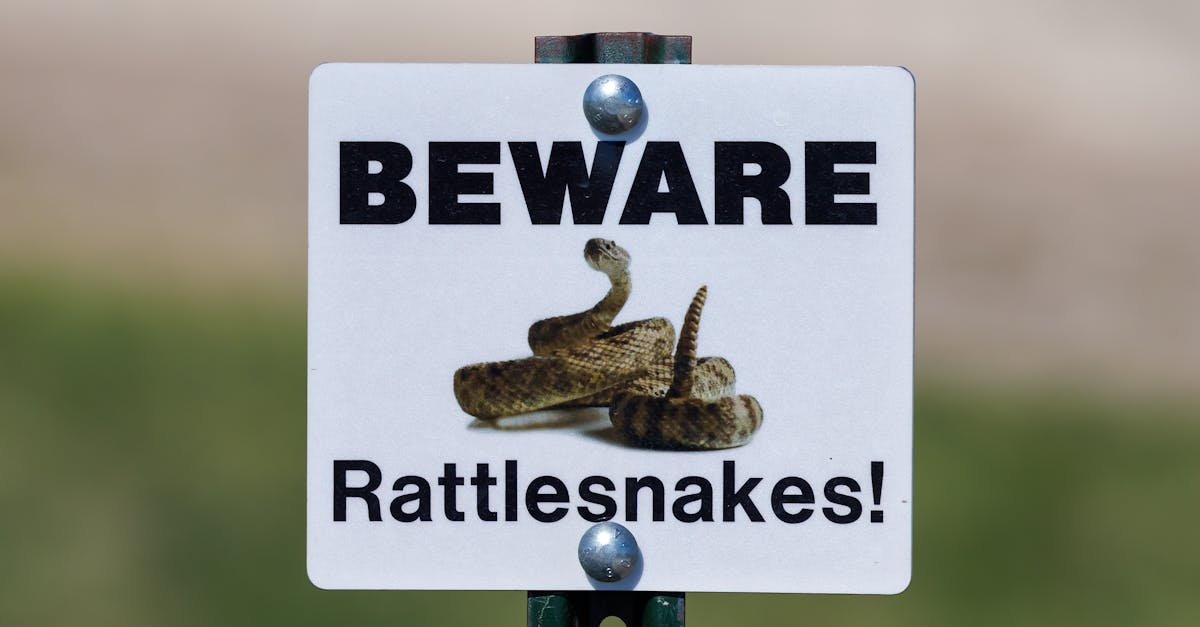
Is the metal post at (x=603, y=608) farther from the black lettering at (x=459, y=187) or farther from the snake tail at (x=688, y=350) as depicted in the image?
the black lettering at (x=459, y=187)

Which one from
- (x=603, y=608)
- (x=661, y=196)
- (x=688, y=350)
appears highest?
(x=661, y=196)

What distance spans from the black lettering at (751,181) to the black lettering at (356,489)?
328mm

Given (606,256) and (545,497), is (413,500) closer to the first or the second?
(545,497)

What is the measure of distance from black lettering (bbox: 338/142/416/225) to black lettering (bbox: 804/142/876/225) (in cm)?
30

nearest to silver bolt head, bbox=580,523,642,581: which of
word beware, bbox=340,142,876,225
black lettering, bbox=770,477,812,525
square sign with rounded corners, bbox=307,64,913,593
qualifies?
square sign with rounded corners, bbox=307,64,913,593

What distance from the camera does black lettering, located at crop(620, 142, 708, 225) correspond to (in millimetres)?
1043

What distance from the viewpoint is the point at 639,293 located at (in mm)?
1040

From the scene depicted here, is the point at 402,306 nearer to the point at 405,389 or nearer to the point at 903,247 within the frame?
the point at 405,389

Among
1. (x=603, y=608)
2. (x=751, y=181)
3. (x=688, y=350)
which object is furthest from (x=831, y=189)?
(x=603, y=608)

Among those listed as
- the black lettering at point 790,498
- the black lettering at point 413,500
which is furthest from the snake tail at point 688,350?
the black lettering at point 413,500

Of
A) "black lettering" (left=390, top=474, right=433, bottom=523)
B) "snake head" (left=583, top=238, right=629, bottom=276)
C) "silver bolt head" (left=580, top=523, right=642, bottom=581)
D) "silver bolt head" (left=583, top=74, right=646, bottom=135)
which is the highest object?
"silver bolt head" (left=583, top=74, right=646, bottom=135)

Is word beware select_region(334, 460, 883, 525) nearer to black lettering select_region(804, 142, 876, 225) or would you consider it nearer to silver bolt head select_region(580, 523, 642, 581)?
silver bolt head select_region(580, 523, 642, 581)

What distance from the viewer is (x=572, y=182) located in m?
1.05

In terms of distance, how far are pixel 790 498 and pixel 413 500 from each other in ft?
0.95
